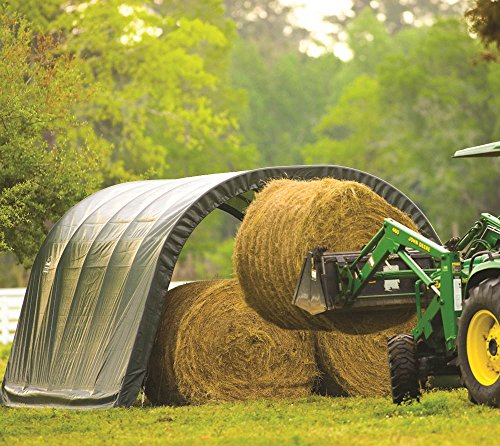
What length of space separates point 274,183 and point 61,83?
566 centimetres

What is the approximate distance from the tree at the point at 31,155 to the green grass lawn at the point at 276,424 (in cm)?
383

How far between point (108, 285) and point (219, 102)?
46460mm

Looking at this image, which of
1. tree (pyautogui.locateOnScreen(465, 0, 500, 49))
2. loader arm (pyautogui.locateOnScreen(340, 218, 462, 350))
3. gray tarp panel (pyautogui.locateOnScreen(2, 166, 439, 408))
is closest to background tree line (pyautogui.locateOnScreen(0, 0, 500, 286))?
tree (pyautogui.locateOnScreen(465, 0, 500, 49))

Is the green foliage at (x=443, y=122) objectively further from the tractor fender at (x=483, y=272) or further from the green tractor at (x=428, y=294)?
the tractor fender at (x=483, y=272)

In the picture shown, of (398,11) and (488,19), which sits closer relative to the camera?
(488,19)

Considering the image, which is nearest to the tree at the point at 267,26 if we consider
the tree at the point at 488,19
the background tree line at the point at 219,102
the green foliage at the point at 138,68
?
the background tree line at the point at 219,102

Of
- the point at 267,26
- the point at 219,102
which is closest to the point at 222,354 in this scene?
the point at 219,102

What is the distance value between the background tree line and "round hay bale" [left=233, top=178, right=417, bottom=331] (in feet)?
6.59

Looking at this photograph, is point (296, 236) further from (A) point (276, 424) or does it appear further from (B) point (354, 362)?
(A) point (276, 424)

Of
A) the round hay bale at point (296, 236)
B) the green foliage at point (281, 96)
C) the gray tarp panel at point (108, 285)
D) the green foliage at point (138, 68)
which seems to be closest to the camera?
the round hay bale at point (296, 236)

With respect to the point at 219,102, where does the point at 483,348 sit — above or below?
below

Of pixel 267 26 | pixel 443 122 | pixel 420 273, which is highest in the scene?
pixel 267 26

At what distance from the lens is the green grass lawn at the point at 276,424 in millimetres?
10562

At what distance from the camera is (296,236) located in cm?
1409
